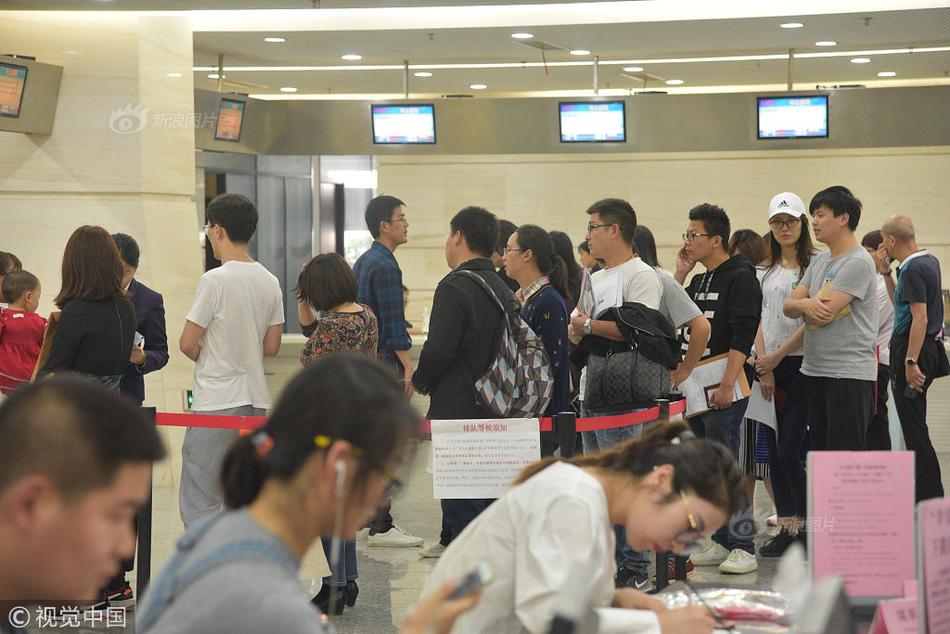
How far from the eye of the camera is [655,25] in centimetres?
822

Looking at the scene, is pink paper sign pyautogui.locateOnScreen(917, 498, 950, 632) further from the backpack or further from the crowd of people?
the backpack

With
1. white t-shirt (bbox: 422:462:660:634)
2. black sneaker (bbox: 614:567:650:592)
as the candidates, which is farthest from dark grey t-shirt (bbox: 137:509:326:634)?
black sneaker (bbox: 614:567:650:592)

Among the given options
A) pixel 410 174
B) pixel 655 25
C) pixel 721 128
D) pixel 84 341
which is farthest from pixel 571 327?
pixel 410 174

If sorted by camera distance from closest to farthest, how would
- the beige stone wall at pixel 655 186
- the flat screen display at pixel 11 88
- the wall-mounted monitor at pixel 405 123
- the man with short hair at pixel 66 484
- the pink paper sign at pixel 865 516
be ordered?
the man with short hair at pixel 66 484 → the pink paper sign at pixel 865 516 → the flat screen display at pixel 11 88 → the wall-mounted monitor at pixel 405 123 → the beige stone wall at pixel 655 186

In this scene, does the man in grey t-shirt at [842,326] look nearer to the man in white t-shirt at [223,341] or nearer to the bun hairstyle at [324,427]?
the man in white t-shirt at [223,341]

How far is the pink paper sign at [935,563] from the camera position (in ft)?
5.17

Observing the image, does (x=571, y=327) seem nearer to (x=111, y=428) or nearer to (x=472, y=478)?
(x=472, y=478)

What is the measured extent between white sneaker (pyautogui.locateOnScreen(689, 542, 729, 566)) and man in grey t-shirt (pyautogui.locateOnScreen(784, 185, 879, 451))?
709 mm

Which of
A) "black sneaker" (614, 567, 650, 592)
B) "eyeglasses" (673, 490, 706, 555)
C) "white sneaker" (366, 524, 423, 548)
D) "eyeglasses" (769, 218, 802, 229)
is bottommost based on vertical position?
"white sneaker" (366, 524, 423, 548)

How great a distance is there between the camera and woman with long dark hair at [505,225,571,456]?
15.4 ft

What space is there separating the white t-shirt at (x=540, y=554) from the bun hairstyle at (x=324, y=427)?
64cm

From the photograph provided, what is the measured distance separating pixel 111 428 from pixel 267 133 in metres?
9.06

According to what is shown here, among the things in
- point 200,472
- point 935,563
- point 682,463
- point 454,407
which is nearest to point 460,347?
point 454,407

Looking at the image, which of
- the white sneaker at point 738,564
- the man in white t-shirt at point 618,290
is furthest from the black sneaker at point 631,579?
the white sneaker at point 738,564
